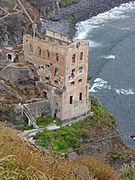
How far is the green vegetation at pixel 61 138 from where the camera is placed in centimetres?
4003

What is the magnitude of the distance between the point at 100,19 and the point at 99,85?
124ft

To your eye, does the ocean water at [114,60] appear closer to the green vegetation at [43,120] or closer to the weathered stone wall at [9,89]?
the green vegetation at [43,120]

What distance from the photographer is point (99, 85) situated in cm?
6825

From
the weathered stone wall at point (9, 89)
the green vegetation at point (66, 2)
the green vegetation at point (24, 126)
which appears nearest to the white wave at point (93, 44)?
the green vegetation at point (66, 2)

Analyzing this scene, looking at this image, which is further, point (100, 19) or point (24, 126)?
point (100, 19)

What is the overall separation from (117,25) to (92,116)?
5599 cm

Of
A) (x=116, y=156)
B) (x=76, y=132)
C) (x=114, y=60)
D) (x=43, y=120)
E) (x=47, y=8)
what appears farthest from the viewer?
(x=47, y=8)

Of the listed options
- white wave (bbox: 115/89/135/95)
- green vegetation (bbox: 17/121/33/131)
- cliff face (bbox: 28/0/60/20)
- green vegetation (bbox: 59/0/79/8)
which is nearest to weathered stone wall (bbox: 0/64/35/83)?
green vegetation (bbox: 17/121/33/131)

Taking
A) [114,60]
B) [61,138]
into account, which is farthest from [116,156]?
[114,60]

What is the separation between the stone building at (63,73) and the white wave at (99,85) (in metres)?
20.8

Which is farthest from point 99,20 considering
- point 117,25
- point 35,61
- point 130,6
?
point 35,61

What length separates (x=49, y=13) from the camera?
10088 cm

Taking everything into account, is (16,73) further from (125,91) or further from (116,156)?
(125,91)

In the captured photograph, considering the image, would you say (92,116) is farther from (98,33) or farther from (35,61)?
(98,33)
